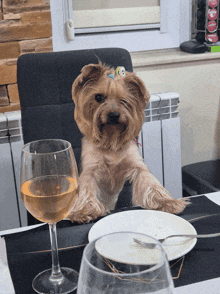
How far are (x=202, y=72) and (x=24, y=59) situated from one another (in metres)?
1.10

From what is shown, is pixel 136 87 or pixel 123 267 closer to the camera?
pixel 123 267

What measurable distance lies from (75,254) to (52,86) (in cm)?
80

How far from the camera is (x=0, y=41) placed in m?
1.55

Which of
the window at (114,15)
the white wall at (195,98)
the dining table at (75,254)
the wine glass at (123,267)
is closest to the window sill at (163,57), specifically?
the white wall at (195,98)

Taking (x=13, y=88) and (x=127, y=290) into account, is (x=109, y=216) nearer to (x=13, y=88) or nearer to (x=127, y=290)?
(x=127, y=290)

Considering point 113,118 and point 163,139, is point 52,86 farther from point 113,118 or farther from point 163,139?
point 163,139

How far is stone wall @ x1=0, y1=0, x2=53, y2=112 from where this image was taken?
1536 millimetres

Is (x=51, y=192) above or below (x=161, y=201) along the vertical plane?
above

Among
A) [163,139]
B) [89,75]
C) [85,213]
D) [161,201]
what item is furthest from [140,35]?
[85,213]

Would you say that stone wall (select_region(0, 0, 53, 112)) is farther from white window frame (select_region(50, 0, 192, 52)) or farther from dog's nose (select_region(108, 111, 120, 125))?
dog's nose (select_region(108, 111, 120, 125))

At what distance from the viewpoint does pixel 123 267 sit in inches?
12.5

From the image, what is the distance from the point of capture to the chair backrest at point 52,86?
1245 mm

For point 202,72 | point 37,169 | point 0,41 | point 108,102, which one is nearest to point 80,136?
point 108,102

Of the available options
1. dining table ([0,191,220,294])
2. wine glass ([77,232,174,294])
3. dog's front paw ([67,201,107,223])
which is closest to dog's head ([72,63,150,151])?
dog's front paw ([67,201,107,223])
